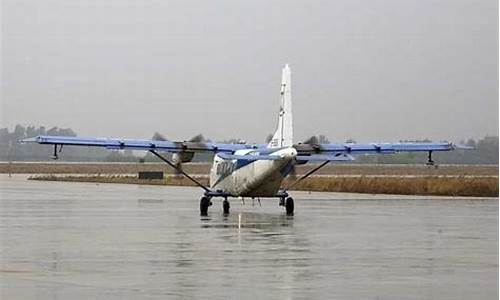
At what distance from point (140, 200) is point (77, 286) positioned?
3462 centimetres

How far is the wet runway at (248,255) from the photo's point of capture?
16.5 m

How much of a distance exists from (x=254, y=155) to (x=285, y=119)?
2219mm

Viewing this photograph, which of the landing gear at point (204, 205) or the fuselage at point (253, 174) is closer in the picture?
the landing gear at point (204, 205)

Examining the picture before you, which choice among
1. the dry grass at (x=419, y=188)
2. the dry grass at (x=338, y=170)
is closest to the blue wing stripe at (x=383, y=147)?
the dry grass at (x=419, y=188)

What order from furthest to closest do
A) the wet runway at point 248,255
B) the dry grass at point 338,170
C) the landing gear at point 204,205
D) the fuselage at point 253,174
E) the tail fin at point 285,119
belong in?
1. the dry grass at point 338,170
2. the tail fin at point 285,119
3. the fuselage at point 253,174
4. the landing gear at point 204,205
5. the wet runway at point 248,255

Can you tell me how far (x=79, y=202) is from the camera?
1908 inches

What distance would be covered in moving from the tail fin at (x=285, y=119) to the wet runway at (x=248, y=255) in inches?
106

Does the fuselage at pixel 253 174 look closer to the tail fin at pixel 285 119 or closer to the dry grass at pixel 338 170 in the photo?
the tail fin at pixel 285 119

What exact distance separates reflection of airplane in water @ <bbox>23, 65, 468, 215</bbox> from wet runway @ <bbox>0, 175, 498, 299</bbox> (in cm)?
126

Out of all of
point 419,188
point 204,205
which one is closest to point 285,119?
point 204,205

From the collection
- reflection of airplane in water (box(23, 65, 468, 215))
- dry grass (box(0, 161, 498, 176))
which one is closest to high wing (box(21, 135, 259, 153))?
reflection of airplane in water (box(23, 65, 468, 215))

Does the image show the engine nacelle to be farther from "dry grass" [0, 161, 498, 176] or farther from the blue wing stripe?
"dry grass" [0, 161, 498, 176]

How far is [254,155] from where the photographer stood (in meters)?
40.4

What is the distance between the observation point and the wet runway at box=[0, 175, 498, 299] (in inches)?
648
